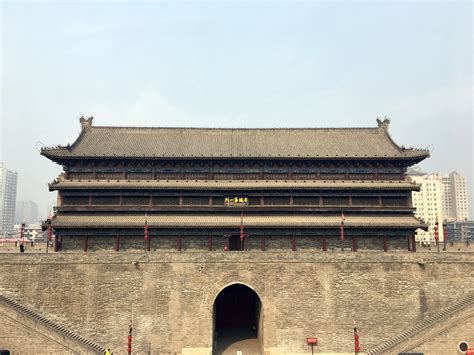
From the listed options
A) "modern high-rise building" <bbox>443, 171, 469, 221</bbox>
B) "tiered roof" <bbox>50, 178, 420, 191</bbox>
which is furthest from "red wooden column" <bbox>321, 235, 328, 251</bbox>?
"modern high-rise building" <bbox>443, 171, 469, 221</bbox>

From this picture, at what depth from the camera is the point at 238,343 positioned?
939 inches

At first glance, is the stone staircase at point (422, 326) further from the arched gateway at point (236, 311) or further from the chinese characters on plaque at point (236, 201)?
the chinese characters on plaque at point (236, 201)

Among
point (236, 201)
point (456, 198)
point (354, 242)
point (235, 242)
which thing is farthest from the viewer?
point (456, 198)

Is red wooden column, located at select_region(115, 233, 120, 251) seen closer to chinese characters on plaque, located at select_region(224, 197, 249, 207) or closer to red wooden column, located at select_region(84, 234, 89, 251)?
red wooden column, located at select_region(84, 234, 89, 251)

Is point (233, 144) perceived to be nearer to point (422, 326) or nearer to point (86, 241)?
point (86, 241)

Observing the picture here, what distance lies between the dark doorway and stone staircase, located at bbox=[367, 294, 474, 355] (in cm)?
1077

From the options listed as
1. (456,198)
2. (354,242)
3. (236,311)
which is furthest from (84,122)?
(456,198)

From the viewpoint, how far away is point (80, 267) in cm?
2294

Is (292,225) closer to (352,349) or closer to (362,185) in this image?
(362,185)

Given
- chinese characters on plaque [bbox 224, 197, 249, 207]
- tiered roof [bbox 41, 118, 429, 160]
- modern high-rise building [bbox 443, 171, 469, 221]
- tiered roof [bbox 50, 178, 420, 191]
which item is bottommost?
chinese characters on plaque [bbox 224, 197, 249, 207]

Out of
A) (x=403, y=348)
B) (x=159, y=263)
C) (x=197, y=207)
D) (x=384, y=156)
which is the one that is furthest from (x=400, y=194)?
(x=159, y=263)

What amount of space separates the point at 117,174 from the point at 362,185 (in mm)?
18545

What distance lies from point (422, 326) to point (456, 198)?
14207cm

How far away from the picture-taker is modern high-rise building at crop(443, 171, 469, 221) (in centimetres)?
14100
